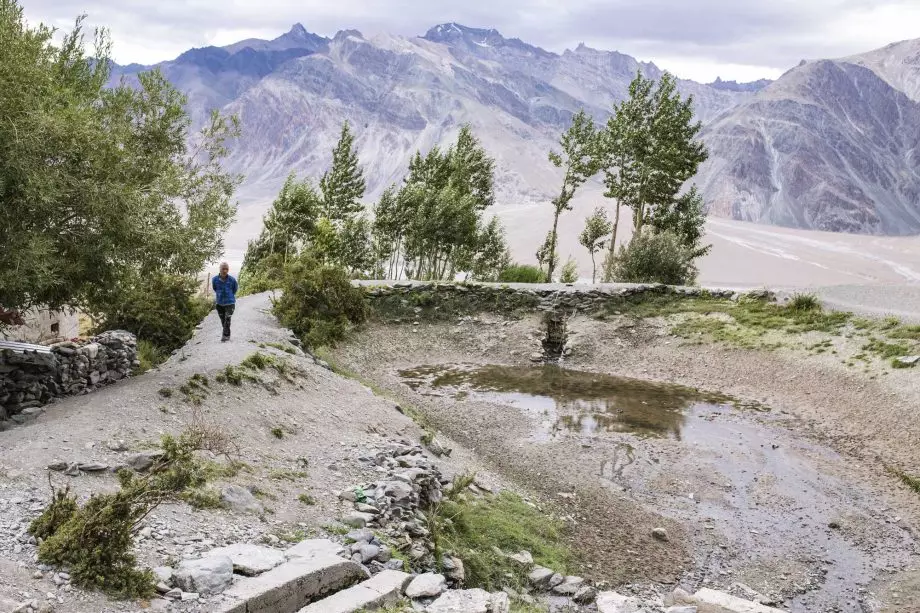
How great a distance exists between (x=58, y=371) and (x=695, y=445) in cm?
1530

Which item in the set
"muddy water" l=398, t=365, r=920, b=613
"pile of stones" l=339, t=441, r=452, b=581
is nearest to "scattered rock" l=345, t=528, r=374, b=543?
"pile of stones" l=339, t=441, r=452, b=581

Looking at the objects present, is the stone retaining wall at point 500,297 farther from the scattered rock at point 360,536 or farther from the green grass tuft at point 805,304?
the scattered rock at point 360,536

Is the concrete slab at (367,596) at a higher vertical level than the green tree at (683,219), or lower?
lower

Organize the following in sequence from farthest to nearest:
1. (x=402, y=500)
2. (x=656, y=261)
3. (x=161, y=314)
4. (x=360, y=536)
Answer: (x=656, y=261), (x=161, y=314), (x=402, y=500), (x=360, y=536)

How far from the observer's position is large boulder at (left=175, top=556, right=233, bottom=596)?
7.72 meters

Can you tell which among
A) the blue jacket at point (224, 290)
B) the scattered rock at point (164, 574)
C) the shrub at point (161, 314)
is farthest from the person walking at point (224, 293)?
the scattered rock at point (164, 574)

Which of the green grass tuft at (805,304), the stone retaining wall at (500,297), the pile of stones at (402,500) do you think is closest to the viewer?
the pile of stones at (402,500)

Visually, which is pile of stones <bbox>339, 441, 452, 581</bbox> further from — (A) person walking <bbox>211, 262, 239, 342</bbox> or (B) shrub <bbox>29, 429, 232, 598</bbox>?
(A) person walking <bbox>211, 262, 239, 342</bbox>

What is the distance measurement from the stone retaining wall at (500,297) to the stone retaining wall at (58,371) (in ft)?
55.1

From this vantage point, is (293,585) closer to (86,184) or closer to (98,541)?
(98,541)

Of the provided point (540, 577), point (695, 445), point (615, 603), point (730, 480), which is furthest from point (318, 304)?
point (615, 603)

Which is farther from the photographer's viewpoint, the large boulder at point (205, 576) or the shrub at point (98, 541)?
the large boulder at point (205, 576)

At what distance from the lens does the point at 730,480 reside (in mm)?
17078

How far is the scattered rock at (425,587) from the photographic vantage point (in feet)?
27.9
